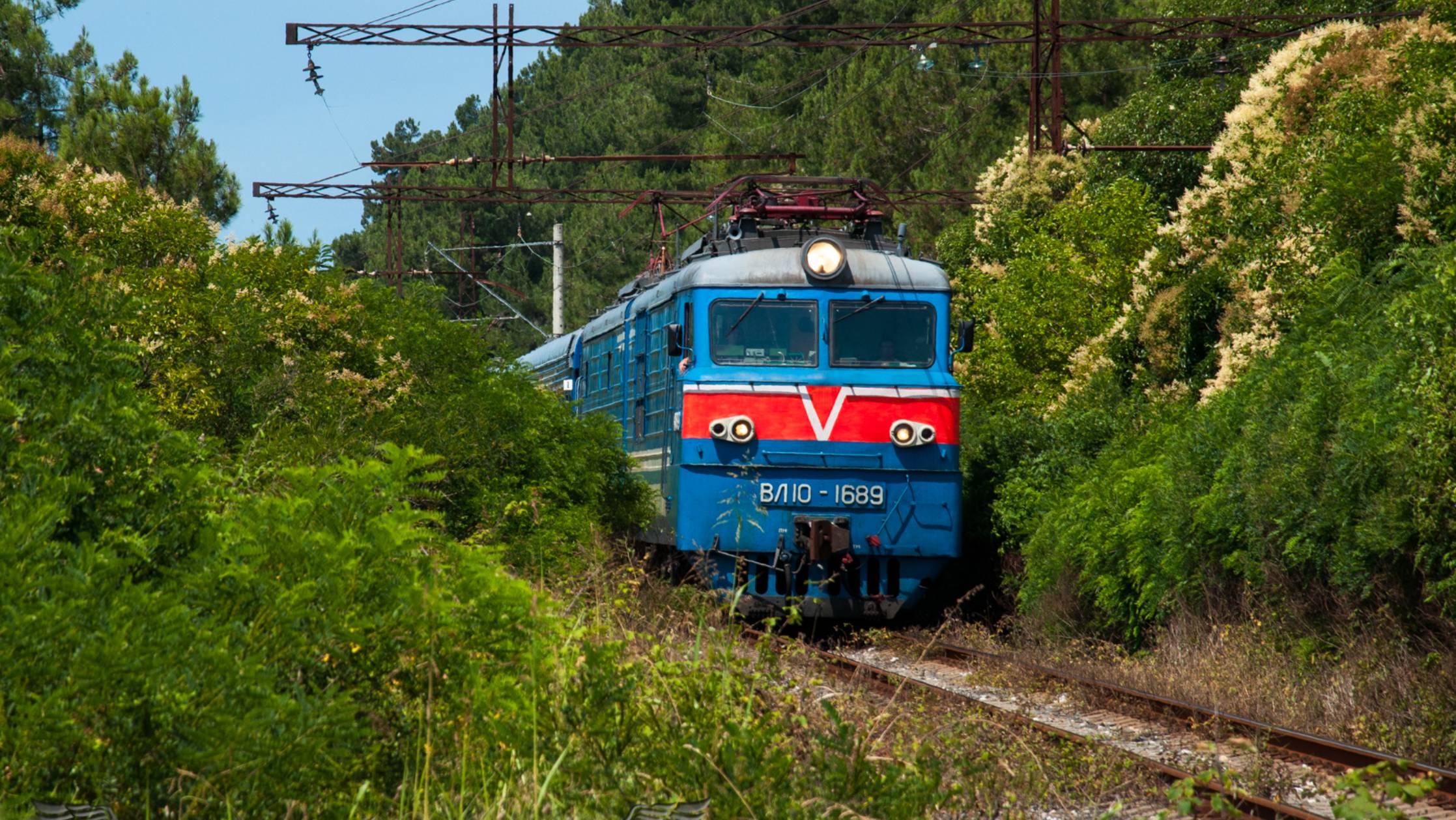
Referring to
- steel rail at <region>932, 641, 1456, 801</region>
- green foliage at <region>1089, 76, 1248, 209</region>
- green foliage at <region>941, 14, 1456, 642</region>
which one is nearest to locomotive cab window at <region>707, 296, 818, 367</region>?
green foliage at <region>941, 14, 1456, 642</region>

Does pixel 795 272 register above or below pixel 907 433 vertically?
above

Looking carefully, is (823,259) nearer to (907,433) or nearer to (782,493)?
(907,433)

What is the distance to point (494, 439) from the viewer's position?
596 inches

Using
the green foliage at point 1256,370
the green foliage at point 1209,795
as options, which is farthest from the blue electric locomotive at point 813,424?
the green foliage at point 1209,795

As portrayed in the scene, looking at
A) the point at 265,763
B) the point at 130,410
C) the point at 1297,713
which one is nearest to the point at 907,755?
the point at 265,763

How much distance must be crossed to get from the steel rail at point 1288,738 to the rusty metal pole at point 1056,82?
50.4 ft

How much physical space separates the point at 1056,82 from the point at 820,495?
14.0m

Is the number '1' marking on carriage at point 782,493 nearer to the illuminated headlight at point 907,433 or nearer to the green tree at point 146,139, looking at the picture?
the illuminated headlight at point 907,433

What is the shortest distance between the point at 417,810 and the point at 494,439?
32.5 ft

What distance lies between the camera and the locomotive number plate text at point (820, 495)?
13633 millimetres

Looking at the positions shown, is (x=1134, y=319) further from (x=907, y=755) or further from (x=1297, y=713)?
(x=907, y=755)

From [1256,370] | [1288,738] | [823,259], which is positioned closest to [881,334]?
[823,259]

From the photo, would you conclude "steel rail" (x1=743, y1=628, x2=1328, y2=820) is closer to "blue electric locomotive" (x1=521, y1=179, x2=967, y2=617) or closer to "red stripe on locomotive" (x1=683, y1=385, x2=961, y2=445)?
"blue electric locomotive" (x1=521, y1=179, x2=967, y2=617)

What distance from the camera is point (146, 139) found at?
2211 centimetres
